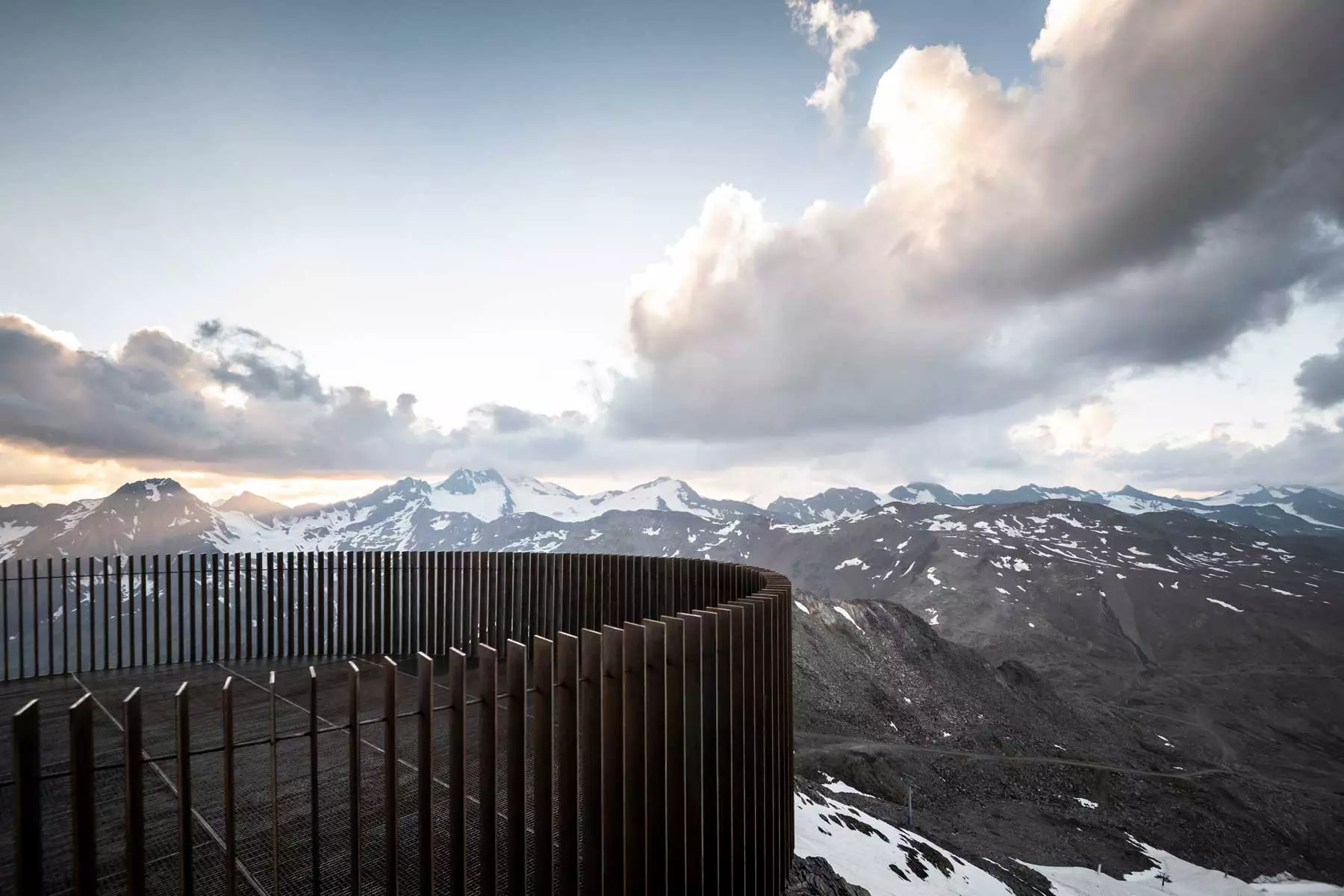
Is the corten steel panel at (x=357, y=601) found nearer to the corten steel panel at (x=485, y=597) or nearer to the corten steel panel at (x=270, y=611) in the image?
the corten steel panel at (x=270, y=611)

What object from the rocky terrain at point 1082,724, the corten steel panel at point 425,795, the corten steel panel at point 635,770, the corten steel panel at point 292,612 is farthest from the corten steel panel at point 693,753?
the corten steel panel at point 292,612

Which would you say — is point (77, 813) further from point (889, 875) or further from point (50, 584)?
point (889, 875)

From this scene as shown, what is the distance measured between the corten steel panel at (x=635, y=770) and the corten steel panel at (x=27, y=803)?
9.17 ft

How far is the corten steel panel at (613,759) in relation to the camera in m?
4.20

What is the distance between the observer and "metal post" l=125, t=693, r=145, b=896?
283 cm

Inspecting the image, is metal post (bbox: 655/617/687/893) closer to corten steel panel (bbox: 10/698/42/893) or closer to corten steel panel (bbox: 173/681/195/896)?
corten steel panel (bbox: 173/681/195/896)

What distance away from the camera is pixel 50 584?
35.1 feet

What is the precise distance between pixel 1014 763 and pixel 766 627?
56.8 metres

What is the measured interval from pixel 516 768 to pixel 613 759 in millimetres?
689

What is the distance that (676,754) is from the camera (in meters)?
4.64

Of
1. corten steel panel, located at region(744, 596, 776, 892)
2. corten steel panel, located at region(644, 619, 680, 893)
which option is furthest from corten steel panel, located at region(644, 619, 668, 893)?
corten steel panel, located at region(744, 596, 776, 892)

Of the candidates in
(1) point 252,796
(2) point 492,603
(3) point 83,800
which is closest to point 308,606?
(2) point 492,603

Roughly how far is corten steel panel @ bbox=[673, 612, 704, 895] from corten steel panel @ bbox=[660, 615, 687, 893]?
1.2 inches

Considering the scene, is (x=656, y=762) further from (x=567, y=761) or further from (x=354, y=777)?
(x=354, y=777)
